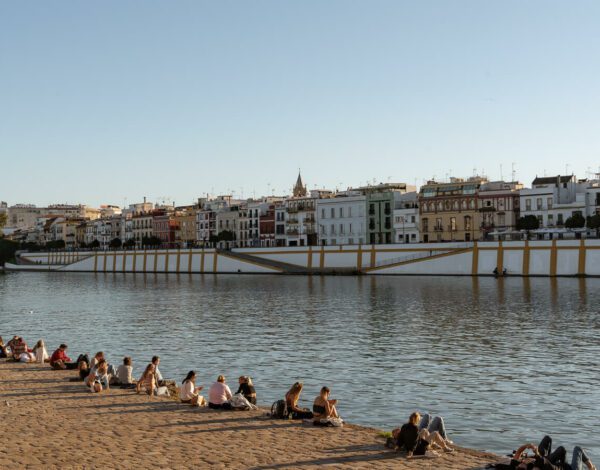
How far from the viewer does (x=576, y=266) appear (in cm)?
9012

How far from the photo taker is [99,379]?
24375mm

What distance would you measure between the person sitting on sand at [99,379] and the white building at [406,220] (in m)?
102

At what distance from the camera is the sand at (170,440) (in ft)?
51.6

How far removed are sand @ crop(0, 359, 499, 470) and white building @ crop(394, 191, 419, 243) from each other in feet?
339

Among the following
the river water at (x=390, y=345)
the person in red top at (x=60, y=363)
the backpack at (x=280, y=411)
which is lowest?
the river water at (x=390, y=345)

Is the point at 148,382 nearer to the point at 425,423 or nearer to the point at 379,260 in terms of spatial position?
the point at 425,423

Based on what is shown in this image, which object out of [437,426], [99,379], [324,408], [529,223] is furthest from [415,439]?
[529,223]

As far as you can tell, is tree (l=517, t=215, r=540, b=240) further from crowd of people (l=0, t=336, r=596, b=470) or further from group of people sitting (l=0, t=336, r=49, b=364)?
crowd of people (l=0, t=336, r=596, b=470)

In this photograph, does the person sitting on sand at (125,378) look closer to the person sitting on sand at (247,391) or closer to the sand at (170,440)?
the sand at (170,440)

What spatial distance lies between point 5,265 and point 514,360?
6542 inches

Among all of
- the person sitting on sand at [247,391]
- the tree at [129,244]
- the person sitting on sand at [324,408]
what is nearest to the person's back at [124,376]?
the person sitting on sand at [247,391]

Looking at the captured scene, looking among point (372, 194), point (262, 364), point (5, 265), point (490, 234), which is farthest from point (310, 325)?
point (5, 265)

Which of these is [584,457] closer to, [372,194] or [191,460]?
[191,460]

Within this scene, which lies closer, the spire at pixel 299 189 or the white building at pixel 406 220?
the white building at pixel 406 220
